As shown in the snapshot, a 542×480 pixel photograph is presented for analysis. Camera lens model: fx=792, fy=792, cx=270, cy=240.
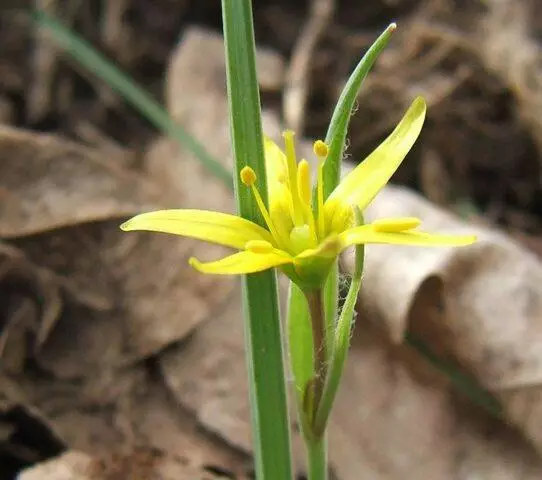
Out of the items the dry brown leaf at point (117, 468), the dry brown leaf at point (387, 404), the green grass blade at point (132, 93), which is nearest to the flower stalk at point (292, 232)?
the dry brown leaf at point (117, 468)

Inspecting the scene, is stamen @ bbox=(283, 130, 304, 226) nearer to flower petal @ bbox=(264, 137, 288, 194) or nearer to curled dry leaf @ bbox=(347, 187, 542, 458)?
flower petal @ bbox=(264, 137, 288, 194)

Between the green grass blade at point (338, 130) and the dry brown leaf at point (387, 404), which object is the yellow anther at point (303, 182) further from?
the dry brown leaf at point (387, 404)

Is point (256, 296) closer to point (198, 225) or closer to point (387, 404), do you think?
point (198, 225)

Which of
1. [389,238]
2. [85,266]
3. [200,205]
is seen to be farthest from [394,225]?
[200,205]

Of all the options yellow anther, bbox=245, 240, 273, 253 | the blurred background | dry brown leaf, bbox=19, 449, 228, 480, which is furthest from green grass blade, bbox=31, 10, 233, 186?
yellow anther, bbox=245, 240, 273, 253

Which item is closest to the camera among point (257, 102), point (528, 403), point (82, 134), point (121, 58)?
point (257, 102)

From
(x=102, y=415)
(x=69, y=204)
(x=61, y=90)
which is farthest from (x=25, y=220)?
(x=61, y=90)

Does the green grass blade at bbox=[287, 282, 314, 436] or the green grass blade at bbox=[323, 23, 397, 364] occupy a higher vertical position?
the green grass blade at bbox=[323, 23, 397, 364]

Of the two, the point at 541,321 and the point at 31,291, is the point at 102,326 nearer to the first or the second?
the point at 31,291
